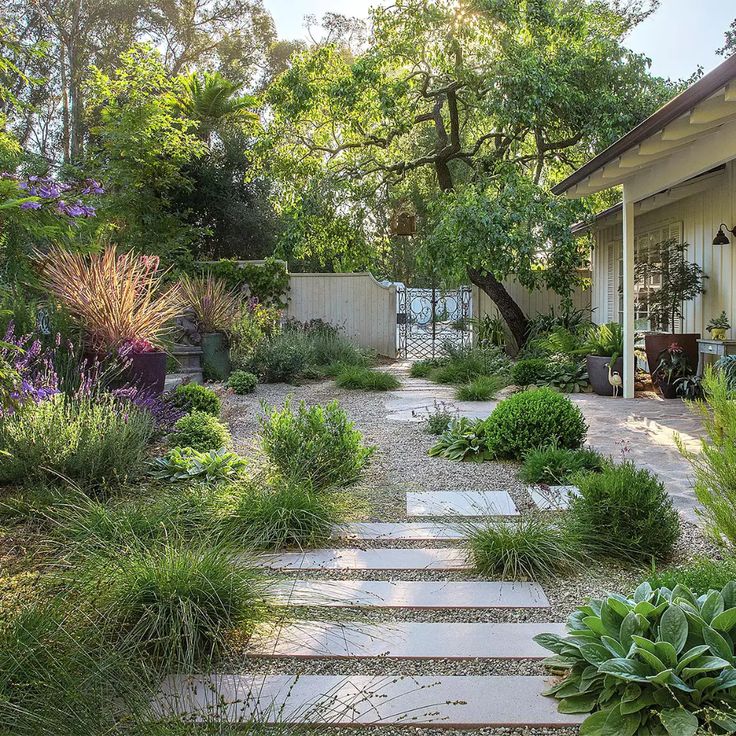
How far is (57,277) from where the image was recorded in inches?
236

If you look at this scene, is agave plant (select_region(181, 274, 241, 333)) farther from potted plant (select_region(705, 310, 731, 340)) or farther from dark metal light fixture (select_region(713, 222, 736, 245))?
dark metal light fixture (select_region(713, 222, 736, 245))

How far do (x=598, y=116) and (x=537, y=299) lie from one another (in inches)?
151

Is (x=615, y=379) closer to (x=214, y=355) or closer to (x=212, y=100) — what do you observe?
(x=214, y=355)

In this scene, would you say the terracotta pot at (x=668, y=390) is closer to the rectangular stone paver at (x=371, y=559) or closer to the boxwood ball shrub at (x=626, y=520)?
the boxwood ball shrub at (x=626, y=520)

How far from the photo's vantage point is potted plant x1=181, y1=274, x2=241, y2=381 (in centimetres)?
973

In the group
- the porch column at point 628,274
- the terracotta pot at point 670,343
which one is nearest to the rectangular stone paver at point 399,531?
the porch column at point 628,274

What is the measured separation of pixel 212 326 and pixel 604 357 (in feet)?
16.9

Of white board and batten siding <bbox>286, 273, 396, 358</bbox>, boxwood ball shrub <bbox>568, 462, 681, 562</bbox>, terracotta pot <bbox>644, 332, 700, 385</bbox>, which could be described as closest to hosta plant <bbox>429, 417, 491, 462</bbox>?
boxwood ball shrub <bbox>568, 462, 681, 562</bbox>

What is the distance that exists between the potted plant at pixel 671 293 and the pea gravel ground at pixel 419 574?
139 inches

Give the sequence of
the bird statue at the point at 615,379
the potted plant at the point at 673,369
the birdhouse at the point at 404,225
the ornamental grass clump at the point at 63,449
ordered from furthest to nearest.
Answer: the birdhouse at the point at 404,225, the bird statue at the point at 615,379, the potted plant at the point at 673,369, the ornamental grass clump at the point at 63,449

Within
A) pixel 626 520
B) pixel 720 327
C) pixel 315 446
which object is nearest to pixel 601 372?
pixel 720 327

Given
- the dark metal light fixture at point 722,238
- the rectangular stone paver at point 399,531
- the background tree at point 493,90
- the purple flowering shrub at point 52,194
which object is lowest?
the rectangular stone paver at point 399,531

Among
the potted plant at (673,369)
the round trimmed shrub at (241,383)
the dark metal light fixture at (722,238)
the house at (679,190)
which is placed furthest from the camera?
the round trimmed shrub at (241,383)

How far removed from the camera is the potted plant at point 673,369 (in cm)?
830
